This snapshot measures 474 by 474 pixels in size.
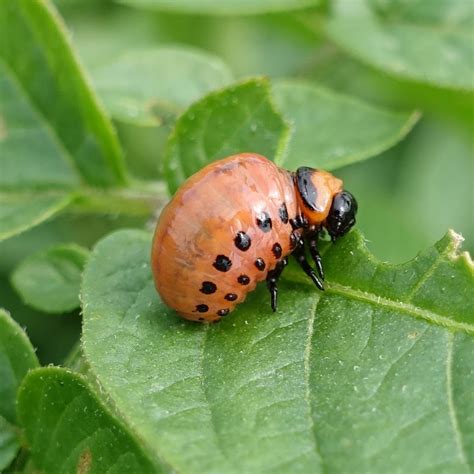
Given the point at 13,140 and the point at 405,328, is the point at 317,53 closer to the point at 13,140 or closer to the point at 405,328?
the point at 13,140

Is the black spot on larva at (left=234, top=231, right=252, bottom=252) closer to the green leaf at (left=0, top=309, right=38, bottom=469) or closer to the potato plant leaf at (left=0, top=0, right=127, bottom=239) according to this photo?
the green leaf at (left=0, top=309, right=38, bottom=469)

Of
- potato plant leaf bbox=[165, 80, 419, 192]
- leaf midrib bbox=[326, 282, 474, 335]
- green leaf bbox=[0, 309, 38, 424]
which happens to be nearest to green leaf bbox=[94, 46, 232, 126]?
potato plant leaf bbox=[165, 80, 419, 192]

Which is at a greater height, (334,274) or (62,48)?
(62,48)

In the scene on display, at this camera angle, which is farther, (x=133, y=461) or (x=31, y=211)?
(x=31, y=211)

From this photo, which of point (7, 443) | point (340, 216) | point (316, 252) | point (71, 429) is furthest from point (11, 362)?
point (340, 216)

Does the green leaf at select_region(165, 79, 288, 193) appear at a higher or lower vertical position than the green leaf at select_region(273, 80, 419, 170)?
higher

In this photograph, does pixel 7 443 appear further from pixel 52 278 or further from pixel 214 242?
pixel 214 242

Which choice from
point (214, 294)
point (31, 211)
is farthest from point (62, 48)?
point (214, 294)

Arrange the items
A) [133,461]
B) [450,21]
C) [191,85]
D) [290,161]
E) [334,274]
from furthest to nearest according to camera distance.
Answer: [450,21] < [191,85] < [290,161] < [334,274] < [133,461]
